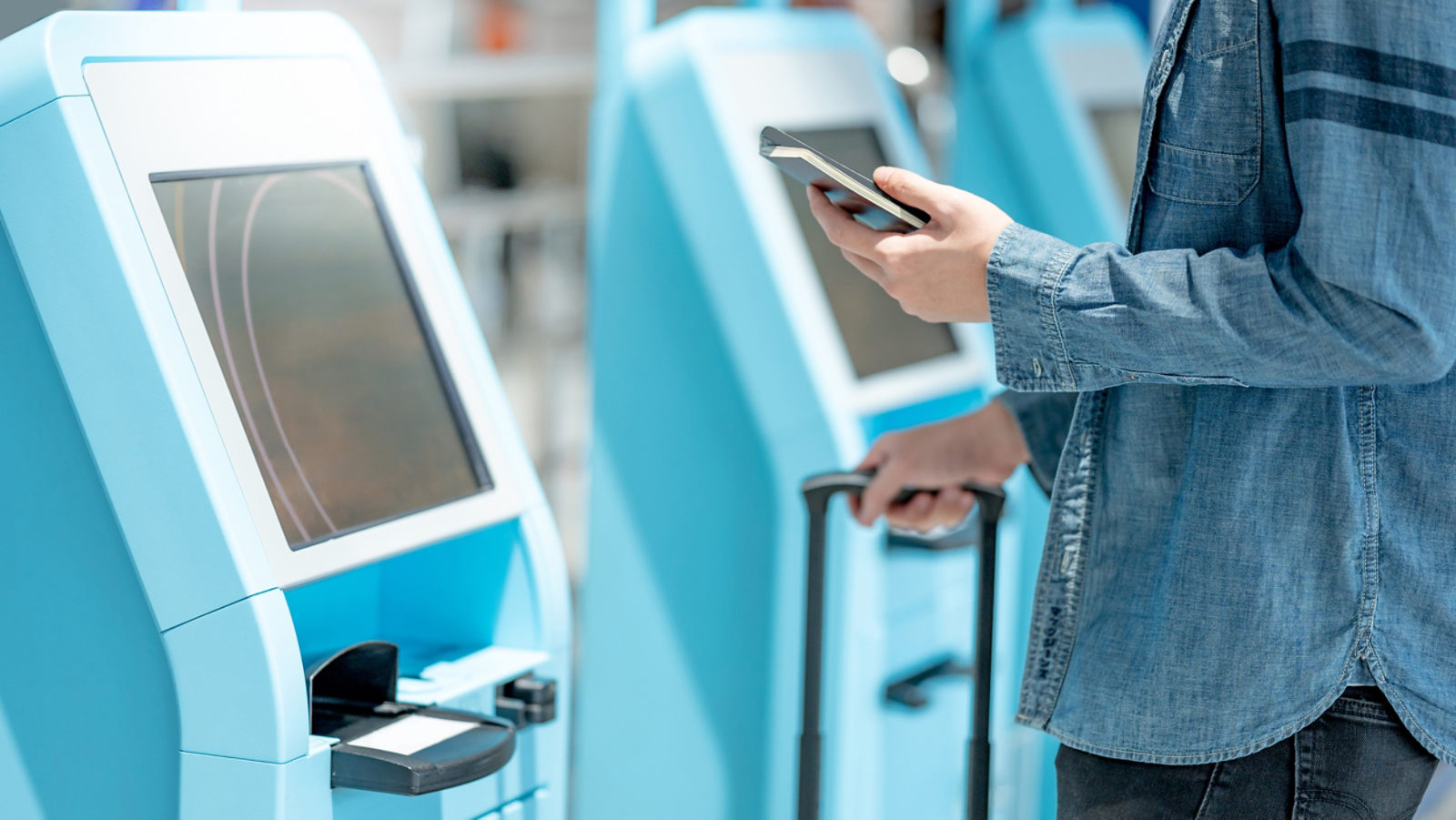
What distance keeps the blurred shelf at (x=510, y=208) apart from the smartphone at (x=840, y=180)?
2.91m

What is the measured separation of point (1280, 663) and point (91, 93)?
0.95 m

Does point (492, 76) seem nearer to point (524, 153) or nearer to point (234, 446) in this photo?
point (524, 153)

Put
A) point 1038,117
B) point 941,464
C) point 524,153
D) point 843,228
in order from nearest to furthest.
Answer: point 843,228
point 941,464
point 1038,117
point 524,153

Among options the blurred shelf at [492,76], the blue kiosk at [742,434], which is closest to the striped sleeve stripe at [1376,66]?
the blue kiosk at [742,434]

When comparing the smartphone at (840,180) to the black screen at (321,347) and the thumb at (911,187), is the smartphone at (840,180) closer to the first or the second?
the thumb at (911,187)

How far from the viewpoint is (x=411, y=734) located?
→ 3.62ft

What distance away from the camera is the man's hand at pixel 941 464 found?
4.53 ft

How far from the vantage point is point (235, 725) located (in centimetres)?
101

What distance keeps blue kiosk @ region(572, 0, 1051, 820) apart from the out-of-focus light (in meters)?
1.49

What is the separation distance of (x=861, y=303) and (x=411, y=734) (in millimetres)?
971

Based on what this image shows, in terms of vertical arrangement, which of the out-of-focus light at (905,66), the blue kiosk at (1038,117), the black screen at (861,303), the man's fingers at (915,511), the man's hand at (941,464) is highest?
the out-of-focus light at (905,66)

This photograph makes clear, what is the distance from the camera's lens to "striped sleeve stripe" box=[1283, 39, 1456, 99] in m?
0.92

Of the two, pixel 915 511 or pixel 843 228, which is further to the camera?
pixel 915 511

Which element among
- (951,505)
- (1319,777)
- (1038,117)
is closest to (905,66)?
(1038,117)
